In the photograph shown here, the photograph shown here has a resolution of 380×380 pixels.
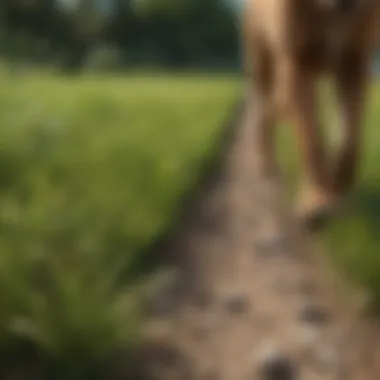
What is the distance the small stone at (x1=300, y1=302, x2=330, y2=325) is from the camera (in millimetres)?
597

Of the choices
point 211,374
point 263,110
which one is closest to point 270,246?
point 211,374

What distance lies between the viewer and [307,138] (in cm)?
76

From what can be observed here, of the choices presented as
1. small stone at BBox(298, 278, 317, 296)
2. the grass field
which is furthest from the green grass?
small stone at BBox(298, 278, 317, 296)

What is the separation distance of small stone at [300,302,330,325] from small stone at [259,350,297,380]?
5 centimetres

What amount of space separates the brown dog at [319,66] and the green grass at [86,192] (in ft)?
0.25

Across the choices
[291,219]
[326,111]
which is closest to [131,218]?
[291,219]

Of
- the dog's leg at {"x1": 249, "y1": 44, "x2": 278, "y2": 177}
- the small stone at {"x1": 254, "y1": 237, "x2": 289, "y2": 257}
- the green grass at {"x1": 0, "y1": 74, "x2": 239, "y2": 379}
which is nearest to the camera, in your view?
the green grass at {"x1": 0, "y1": 74, "x2": 239, "y2": 379}

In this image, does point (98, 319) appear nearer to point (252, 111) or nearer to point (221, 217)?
point (221, 217)

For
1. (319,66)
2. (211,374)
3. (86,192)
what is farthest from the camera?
(319,66)

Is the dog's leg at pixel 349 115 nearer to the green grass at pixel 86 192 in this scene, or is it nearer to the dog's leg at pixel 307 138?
the dog's leg at pixel 307 138

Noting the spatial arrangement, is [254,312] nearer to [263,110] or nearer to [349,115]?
[349,115]

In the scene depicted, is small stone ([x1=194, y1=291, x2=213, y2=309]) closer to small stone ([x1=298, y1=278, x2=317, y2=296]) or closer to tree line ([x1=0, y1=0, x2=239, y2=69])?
Answer: small stone ([x1=298, y1=278, x2=317, y2=296])

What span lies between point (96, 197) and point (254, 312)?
0.15 meters

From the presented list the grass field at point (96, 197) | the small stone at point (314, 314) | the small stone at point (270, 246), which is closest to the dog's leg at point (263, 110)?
the grass field at point (96, 197)
